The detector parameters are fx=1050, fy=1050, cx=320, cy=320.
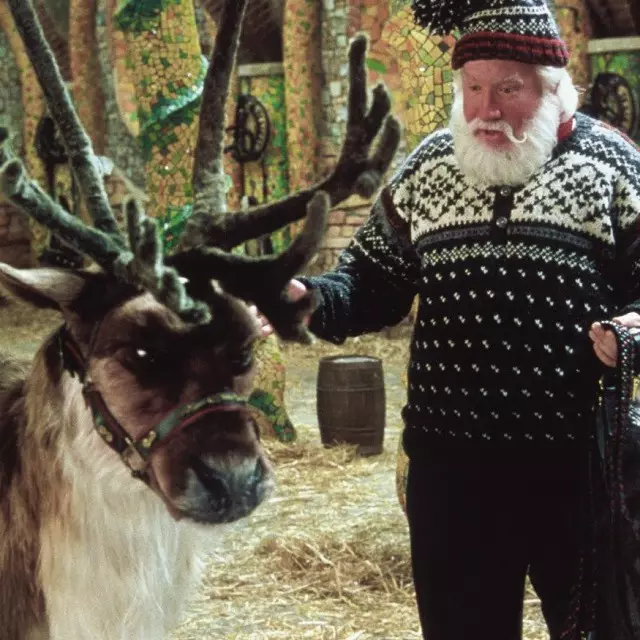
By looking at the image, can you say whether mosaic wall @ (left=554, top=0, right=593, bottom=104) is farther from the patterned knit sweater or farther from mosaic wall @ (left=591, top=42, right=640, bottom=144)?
the patterned knit sweater

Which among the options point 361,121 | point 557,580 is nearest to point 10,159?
point 361,121

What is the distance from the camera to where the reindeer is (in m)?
2.09

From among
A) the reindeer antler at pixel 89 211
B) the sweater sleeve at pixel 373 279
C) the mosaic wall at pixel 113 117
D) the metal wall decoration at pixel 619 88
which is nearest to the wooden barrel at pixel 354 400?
the metal wall decoration at pixel 619 88

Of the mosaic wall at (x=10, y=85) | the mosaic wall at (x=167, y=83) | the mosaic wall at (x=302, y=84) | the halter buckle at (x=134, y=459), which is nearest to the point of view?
the halter buckle at (x=134, y=459)

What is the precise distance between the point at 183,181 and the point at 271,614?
3150 mm

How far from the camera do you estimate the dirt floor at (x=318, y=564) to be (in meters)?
4.22

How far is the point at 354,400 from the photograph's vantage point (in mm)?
6801

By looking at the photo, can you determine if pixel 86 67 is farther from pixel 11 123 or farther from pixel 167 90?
pixel 167 90

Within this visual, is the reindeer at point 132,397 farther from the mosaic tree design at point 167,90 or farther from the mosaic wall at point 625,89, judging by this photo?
the mosaic wall at point 625,89

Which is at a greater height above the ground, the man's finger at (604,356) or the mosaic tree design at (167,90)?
the mosaic tree design at (167,90)

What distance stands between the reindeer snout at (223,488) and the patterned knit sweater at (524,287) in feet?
1.81

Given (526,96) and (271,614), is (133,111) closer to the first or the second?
(271,614)

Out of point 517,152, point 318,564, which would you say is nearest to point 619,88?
point 318,564

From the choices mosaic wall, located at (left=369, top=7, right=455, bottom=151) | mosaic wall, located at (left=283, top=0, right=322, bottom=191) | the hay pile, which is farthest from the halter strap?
mosaic wall, located at (left=283, top=0, right=322, bottom=191)
